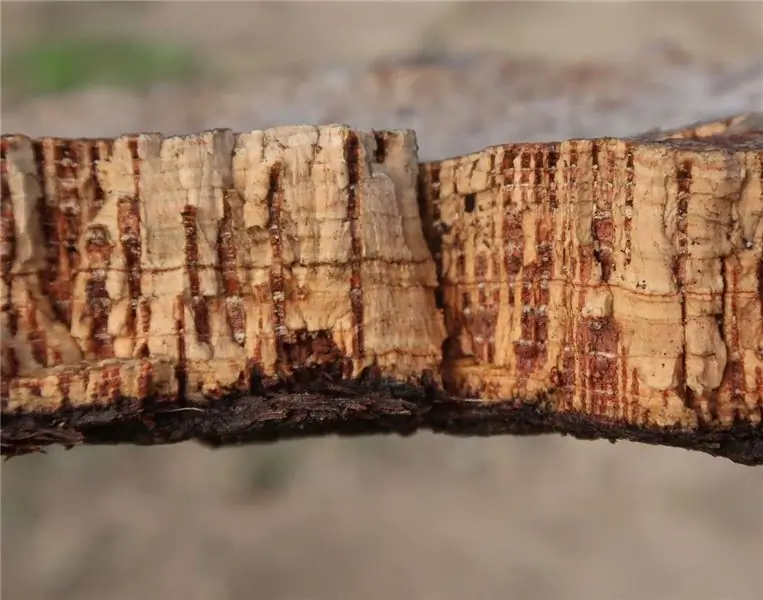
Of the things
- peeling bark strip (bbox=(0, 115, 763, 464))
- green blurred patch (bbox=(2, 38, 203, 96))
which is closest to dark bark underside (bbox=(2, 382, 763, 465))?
peeling bark strip (bbox=(0, 115, 763, 464))

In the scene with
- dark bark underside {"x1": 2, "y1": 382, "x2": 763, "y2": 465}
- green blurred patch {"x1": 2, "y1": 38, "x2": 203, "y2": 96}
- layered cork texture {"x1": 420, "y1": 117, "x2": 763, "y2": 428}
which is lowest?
dark bark underside {"x1": 2, "y1": 382, "x2": 763, "y2": 465}

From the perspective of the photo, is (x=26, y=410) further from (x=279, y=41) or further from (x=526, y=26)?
(x=526, y=26)

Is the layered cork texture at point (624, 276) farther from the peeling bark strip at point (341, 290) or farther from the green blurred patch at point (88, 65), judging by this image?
the green blurred patch at point (88, 65)

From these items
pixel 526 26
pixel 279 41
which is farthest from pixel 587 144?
pixel 279 41

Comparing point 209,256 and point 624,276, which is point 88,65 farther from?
point 624,276

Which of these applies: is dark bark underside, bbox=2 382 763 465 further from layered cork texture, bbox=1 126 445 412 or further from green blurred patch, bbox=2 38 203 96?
green blurred patch, bbox=2 38 203 96

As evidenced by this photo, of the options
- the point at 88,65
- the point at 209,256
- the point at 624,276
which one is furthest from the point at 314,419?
the point at 88,65
